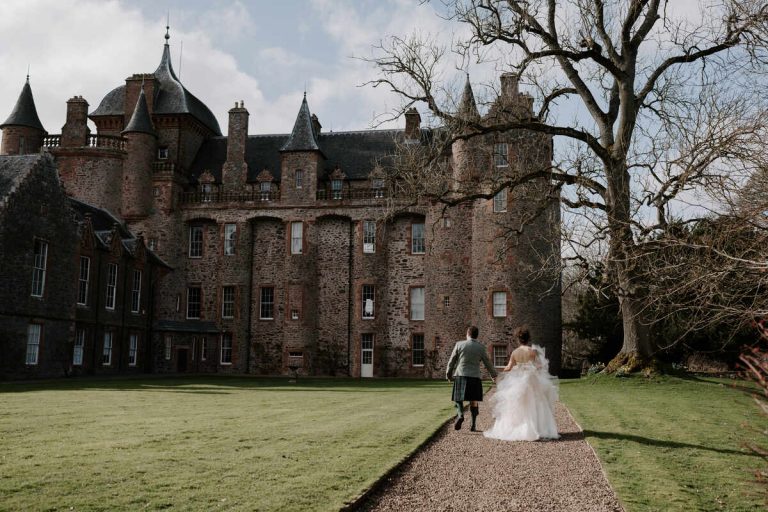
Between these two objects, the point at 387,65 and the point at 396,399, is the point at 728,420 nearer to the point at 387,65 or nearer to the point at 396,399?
the point at 396,399

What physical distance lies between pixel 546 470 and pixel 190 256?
36.5 m

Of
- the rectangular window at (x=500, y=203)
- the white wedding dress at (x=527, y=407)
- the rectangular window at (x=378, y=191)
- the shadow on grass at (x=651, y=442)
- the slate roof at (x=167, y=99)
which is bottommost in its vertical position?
the shadow on grass at (x=651, y=442)

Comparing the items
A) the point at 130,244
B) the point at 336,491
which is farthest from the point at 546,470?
the point at 130,244

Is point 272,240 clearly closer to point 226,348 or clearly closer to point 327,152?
point 327,152

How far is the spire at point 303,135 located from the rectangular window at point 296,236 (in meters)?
4.29

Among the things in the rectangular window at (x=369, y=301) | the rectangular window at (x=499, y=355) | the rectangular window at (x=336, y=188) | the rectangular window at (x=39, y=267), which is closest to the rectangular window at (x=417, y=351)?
the rectangular window at (x=369, y=301)

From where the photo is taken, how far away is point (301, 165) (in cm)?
4106

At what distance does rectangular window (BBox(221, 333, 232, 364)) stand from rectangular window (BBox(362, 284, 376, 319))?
8.08m

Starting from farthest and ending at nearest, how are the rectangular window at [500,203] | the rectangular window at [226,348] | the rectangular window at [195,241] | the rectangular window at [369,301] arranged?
the rectangular window at [195,241], the rectangular window at [226,348], the rectangular window at [369,301], the rectangular window at [500,203]

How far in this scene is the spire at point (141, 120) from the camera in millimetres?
41438

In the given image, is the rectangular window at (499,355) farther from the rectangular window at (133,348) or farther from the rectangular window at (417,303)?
the rectangular window at (133,348)

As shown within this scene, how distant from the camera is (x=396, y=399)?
19.0m

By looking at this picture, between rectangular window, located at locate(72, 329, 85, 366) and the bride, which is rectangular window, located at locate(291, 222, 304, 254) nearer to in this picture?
Result: rectangular window, located at locate(72, 329, 85, 366)

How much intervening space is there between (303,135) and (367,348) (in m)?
12.6
